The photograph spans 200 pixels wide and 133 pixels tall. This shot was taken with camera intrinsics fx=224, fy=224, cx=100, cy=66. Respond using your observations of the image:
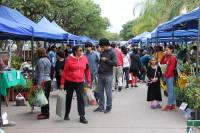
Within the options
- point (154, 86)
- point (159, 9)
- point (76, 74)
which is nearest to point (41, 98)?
point (76, 74)

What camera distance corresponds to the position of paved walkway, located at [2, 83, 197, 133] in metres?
4.70

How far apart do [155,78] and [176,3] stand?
9420 millimetres

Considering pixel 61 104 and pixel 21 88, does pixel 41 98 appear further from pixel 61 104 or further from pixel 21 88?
pixel 21 88

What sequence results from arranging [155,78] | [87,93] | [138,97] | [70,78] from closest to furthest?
[70,78], [87,93], [155,78], [138,97]

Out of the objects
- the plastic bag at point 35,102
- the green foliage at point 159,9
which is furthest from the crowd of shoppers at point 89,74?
the green foliage at point 159,9

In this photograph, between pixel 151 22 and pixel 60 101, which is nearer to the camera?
pixel 60 101

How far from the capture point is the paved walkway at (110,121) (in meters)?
4.70

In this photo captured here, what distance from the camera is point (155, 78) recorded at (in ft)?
21.5

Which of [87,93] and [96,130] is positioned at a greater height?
[87,93]

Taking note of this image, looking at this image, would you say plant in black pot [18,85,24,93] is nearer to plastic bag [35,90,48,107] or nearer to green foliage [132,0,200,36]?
plastic bag [35,90,48,107]

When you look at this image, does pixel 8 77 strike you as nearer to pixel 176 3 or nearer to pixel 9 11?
pixel 9 11

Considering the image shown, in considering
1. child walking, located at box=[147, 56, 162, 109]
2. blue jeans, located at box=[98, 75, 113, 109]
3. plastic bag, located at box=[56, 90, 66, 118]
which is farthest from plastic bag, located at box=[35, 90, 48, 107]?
child walking, located at box=[147, 56, 162, 109]

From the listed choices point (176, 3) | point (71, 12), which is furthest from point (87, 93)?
point (71, 12)

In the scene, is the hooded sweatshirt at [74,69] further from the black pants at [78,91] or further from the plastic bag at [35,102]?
the plastic bag at [35,102]
